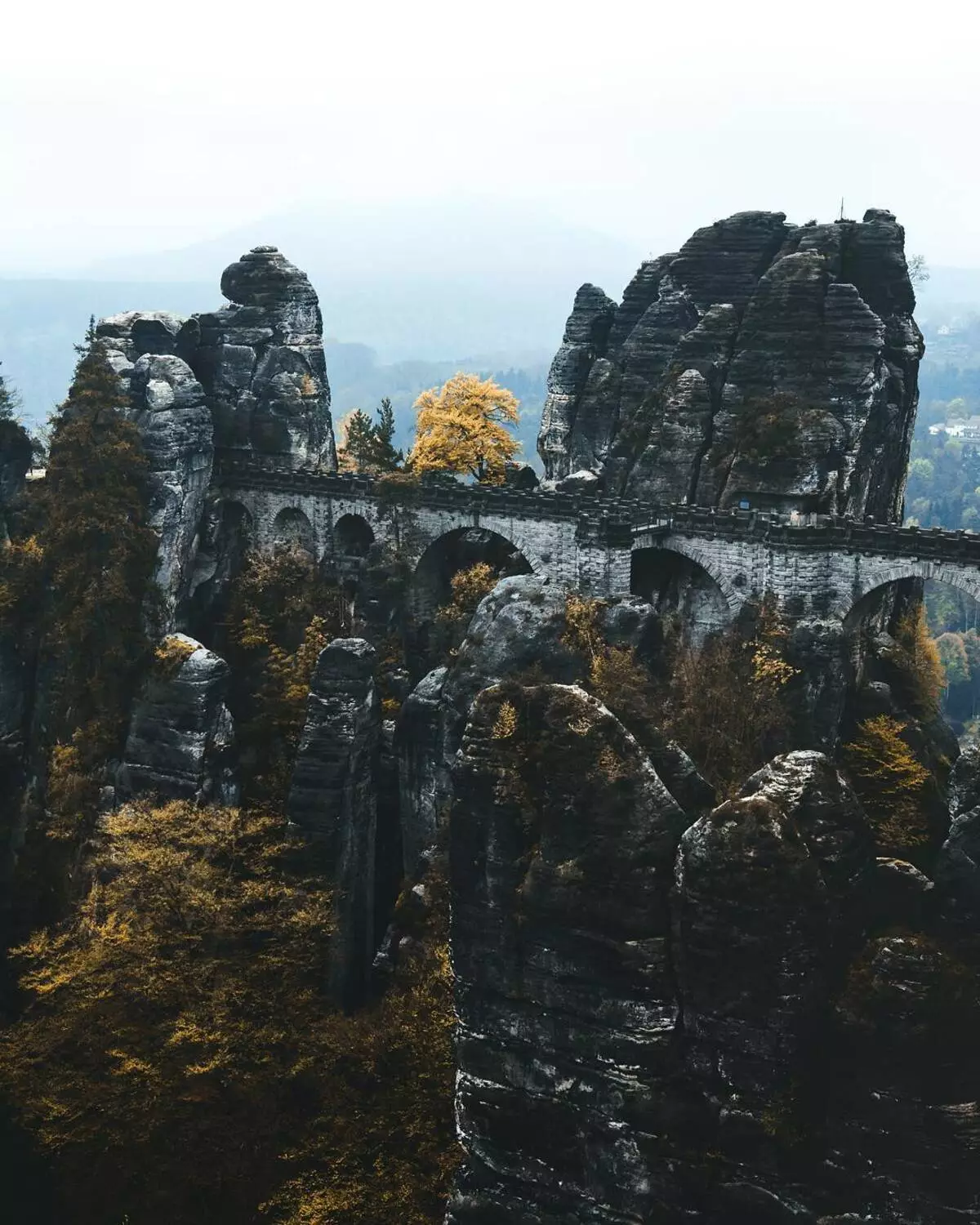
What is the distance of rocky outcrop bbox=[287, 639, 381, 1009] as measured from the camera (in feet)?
140

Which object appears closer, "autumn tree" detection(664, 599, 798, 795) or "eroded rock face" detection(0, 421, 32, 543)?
"autumn tree" detection(664, 599, 798, 795)

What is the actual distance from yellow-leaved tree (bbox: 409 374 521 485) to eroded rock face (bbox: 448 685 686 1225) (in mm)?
32018

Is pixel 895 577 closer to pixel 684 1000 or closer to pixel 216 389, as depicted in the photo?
pixel 684 1000

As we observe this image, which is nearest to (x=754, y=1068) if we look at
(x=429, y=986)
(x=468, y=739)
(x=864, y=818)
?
(x=864, y=818)

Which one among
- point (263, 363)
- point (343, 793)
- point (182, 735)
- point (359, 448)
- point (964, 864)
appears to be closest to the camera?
point (964, 864)

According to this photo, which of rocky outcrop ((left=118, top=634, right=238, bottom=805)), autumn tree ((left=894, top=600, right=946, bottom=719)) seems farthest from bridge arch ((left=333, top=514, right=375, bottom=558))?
autumn tree ((left=894, top=600, right=946, bottom=719))

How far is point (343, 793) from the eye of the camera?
43219 millimetres

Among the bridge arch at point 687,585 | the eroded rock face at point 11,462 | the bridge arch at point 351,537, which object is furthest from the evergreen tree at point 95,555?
the bridge arch at point 687,585

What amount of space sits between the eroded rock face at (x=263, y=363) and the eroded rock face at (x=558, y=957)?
33329 mm

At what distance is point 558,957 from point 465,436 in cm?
3627

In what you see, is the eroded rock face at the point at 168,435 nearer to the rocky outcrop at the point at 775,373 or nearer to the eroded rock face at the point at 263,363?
the eroded rock face at the point at 263,363

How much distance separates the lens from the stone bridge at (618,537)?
1735 inches

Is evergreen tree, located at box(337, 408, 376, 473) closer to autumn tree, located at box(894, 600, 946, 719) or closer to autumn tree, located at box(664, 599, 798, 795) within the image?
autumn tree, located at box(664, 599, 798, 795)

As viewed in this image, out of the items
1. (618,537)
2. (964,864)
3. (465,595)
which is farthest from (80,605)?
(964,864)
